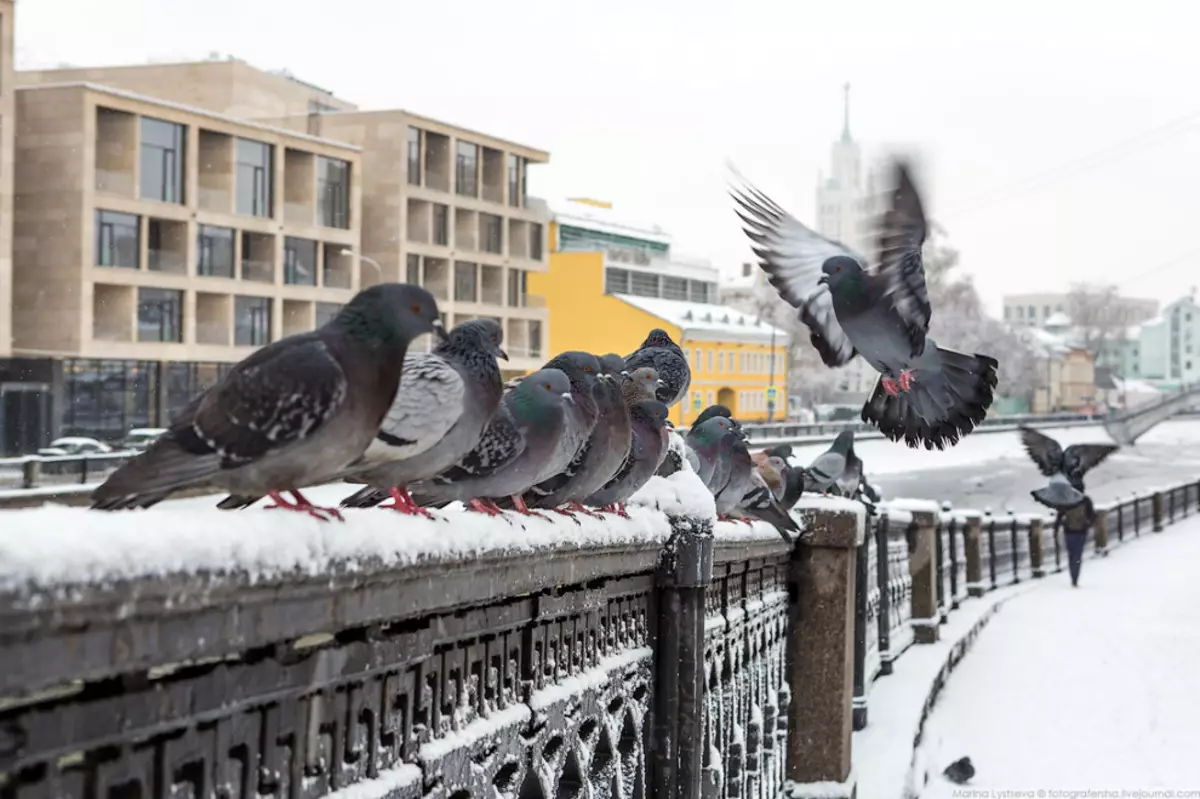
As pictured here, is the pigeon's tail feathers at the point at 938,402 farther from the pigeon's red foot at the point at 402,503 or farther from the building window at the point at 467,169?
the building window at the point at 467,169

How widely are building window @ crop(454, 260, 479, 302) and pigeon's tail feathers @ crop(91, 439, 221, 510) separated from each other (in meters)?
52.4

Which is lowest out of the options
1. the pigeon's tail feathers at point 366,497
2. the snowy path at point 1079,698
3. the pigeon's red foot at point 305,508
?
the snowy path at point 1079,698

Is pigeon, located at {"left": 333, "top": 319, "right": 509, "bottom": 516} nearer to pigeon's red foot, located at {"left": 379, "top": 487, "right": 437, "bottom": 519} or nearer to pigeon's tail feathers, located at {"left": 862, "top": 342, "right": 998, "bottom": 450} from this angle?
pigeon's red foot, located at {"left": 379, "top": 487, "right": 437, "bottom": 519}

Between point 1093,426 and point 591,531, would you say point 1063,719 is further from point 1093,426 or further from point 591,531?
point 1093,426

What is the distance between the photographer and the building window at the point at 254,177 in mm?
44562

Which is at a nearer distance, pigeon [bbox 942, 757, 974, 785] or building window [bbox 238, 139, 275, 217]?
pigeon [bbox 942, 757, 974, 785]

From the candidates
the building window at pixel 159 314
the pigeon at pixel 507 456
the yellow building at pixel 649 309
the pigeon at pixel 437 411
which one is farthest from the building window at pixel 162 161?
the pigeon at pixel 437 411

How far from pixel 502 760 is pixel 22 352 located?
38.9 meters

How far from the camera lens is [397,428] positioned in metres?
2.88

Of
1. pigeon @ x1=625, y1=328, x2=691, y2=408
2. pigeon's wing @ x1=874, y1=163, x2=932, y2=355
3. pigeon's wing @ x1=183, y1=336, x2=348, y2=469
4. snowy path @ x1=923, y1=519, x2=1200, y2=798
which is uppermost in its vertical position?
pigeon's wing @ x1=874, y1=163, x2=932, y2=355

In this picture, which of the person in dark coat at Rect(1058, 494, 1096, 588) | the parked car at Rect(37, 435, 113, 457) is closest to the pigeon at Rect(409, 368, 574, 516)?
the person in dark coat at Rect(1058, 494, 1096, 588)

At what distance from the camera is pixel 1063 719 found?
10781 millimetres

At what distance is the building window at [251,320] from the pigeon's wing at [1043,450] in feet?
91.0

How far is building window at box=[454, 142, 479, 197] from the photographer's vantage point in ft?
181
